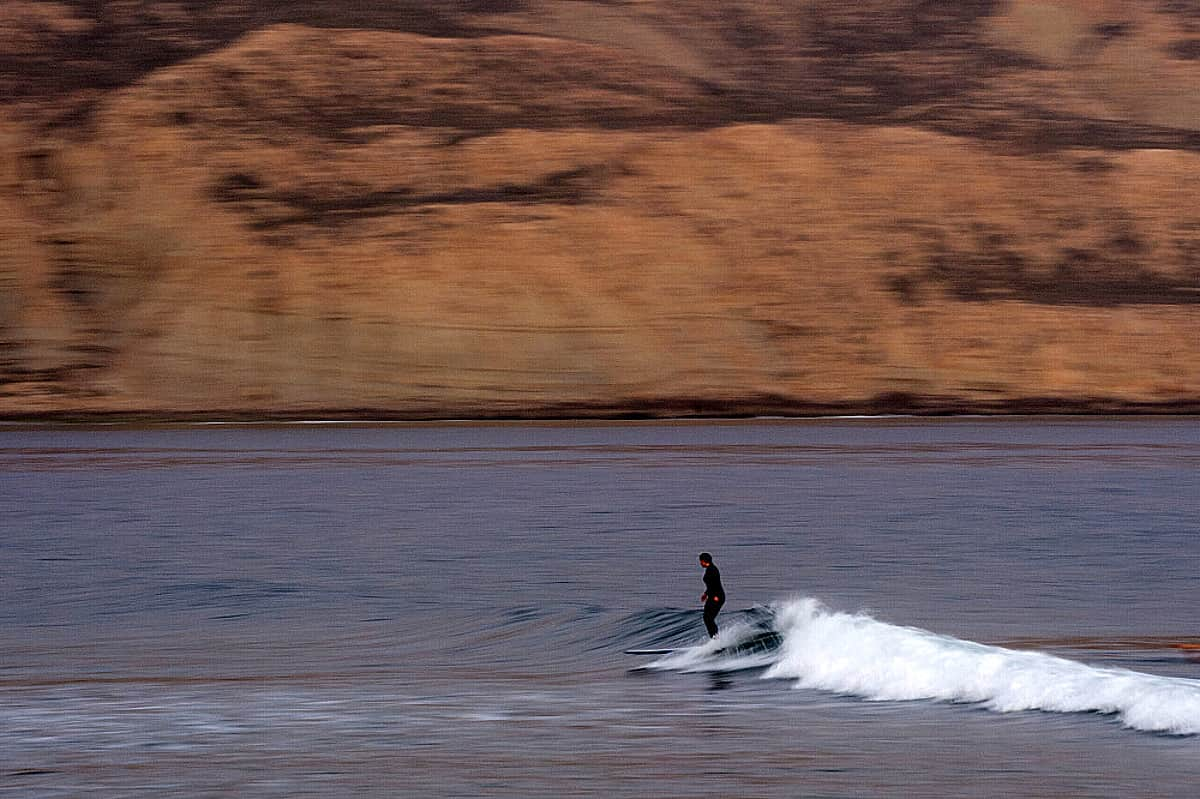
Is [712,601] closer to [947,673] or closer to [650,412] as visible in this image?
[947,673]

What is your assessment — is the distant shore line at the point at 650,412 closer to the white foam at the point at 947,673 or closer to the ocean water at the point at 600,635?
the ocean water at the point at 600,635

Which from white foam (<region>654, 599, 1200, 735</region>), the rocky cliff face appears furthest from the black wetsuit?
the rocky cliff face

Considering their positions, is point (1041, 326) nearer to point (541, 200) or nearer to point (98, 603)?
point (541, 200)

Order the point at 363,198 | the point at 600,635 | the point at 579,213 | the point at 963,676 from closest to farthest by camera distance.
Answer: the point at 963,676
the point at 600,635
the point at 579,213
the point at 363,198

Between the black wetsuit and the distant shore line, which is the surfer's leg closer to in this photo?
the black wetsuit

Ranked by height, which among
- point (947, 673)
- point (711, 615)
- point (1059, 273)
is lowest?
point (1059, 273)

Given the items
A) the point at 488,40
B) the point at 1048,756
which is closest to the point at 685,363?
the point at 488,40

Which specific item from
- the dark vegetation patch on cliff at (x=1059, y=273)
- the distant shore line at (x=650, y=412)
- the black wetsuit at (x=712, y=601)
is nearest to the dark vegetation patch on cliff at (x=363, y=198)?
the distant shore line at (x=650, y=412)

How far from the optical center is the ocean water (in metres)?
10.5

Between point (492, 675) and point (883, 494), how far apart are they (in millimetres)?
20386

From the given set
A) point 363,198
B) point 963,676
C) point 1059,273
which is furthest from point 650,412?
point 963,676

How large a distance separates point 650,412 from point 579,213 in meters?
8.78

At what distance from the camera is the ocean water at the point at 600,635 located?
34.4 ft

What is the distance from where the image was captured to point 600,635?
54.2 feet
